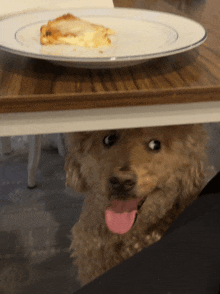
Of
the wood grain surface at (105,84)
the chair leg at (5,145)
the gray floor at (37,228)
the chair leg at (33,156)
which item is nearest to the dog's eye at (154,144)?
the wood grain surface at (105,84)

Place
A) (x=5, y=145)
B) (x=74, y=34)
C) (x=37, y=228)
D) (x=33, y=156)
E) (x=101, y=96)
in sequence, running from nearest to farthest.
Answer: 1. (x=101, y=96)
2. (x=74, y=34)
3. (x=37, y=228)
4. (x=33, y=156)
5. (x=5, y=145)

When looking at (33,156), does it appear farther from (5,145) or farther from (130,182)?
(130,182)

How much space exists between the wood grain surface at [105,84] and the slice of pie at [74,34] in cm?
5

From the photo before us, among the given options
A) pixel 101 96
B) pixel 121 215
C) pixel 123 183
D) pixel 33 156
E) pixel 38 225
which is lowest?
pixel 38 225

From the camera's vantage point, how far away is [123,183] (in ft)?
2.65

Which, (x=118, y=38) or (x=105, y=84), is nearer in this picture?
(x=105, y=84)

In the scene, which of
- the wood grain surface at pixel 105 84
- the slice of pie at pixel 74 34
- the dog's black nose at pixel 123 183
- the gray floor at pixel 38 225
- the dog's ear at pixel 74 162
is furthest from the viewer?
the gray floor at pixel 38 225

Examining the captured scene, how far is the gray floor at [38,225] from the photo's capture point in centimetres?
119

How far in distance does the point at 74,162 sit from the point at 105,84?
569 millimetres

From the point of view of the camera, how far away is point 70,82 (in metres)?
0.47

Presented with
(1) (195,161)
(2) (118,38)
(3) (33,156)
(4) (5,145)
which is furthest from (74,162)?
(4) (5,145)

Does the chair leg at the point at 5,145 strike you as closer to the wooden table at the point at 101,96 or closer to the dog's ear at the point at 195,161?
the dog's ear at the point at 195,161

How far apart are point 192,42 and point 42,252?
109 centimetres

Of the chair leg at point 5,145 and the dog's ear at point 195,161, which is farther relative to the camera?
the chair leg at point 5,145
